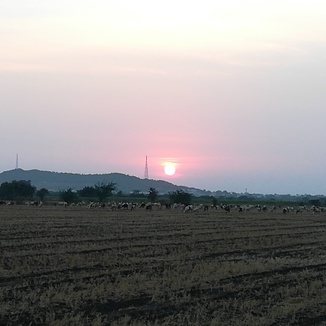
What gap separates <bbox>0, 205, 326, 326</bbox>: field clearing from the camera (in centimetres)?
1171

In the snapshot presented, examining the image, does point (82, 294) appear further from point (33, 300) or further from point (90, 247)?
point (90, 247)

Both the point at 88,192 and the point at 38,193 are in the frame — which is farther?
the point at 88,192

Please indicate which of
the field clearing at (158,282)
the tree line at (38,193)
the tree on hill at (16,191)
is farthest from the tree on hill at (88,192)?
the field clearing at (158,282)

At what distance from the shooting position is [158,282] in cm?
1522

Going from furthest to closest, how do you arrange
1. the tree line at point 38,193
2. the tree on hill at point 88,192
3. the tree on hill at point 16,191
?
the tree on hill at point 88,192 → the tree on hill at point 16,191 → the tree line at point 38,193

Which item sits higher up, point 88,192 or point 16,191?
point 88,192

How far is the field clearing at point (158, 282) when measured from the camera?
11711 millimetres

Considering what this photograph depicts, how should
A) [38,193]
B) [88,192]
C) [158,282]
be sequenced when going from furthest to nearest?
[88,192] → [38,193] → [158,282]

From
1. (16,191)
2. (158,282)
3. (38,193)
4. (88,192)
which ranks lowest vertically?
(158,282)

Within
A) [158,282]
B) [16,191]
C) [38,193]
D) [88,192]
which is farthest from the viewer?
[88,192]

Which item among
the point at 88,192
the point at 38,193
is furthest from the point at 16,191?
the point at 88,192

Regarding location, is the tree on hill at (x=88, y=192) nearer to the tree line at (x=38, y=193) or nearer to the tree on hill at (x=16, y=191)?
the tree line at (x=38, y=193)

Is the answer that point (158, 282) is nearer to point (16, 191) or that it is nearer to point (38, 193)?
point (16, 191)

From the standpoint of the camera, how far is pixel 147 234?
30.8 metres
